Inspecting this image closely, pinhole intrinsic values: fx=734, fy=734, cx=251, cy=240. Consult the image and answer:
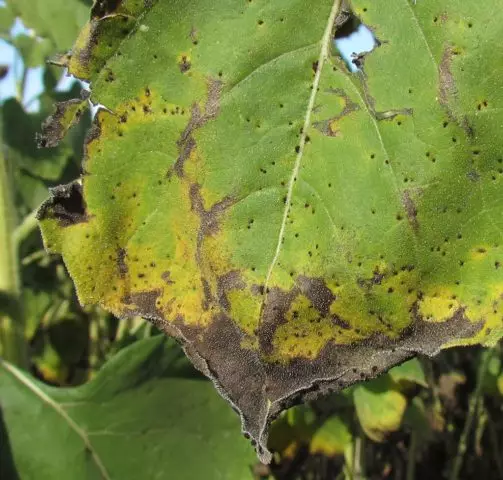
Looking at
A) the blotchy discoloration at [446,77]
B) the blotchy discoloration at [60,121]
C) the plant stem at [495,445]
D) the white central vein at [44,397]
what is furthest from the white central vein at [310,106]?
the plant stem at [495,445]

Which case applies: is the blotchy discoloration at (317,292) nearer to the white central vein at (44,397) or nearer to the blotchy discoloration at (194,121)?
the blotchy discoloration at (194,121)

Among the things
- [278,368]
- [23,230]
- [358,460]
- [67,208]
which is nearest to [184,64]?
[67,208]

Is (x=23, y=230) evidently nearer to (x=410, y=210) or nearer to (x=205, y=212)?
(x=205, y=212)

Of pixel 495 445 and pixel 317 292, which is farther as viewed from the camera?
pixel 495 445

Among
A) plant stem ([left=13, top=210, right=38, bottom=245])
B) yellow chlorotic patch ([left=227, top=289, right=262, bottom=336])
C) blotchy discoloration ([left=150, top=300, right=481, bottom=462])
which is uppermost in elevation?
plant stem ([left=13, top=210, right=38, bottom=245])

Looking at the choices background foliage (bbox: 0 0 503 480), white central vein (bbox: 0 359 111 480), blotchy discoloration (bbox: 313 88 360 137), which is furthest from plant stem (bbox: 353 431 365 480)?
blotchy discoloration (bbox: 313 88 360 137)

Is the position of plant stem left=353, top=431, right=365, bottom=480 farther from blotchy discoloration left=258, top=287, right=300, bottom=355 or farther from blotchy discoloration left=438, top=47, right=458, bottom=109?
blotchy discoloration left=438, top=47, right=458, bottom=109

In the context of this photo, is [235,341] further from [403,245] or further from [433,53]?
[433,53]
